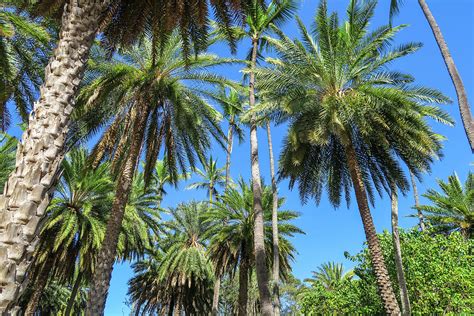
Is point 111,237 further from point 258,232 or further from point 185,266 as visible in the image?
point 185,266

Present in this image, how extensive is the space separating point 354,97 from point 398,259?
248 inches

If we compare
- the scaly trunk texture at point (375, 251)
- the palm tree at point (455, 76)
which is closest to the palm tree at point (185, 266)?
the scaly trunk texture at point (375, 251)

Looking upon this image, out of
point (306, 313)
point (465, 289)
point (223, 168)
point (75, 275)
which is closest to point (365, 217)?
point (465, 289)

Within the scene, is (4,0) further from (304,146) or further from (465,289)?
(465,289)

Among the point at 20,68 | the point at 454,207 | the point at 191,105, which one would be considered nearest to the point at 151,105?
the point at 191,105

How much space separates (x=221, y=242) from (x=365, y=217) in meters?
10.5

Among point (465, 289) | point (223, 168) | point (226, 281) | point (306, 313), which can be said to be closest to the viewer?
point (465, 289)

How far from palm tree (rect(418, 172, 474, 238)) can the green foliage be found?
6583mm

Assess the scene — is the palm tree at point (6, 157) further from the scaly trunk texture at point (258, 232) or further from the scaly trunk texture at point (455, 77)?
the scaly trunk texture at point (455, 77)

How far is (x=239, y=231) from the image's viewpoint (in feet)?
72.6

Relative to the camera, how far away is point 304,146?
53.1 feet

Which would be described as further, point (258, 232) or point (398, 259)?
point (398, 259)

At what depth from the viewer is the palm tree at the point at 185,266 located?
83.5ft

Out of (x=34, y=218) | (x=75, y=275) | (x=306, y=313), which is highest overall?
(x=75, y=275)
